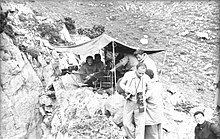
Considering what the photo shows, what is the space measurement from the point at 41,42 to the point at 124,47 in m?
6.30

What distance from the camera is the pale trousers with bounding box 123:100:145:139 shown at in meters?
5.35

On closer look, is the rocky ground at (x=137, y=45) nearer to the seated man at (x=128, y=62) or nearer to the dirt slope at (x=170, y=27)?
the dirt slope at (x=170, y=27)

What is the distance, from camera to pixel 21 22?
578 inches

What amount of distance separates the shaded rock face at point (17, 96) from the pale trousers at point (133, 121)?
5685 mm

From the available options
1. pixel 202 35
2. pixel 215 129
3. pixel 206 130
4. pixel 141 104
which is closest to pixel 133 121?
pixel 141 104

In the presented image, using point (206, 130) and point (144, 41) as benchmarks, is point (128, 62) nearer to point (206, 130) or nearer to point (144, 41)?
point (206, 130)

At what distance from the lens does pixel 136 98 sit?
17.4 ft

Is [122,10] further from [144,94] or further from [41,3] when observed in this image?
[144,94]

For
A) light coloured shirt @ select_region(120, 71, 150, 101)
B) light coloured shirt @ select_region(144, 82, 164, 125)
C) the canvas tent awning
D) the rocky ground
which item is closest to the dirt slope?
the rocky ground

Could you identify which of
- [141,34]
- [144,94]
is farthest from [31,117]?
[141,34]

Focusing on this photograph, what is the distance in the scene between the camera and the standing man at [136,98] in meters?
5.23

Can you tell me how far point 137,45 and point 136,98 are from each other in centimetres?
1550

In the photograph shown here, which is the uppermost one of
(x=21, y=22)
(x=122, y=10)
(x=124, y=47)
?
(x=122, y=10)

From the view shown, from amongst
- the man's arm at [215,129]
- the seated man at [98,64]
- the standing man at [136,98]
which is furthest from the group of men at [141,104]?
the seated man at [98,64]
